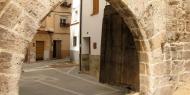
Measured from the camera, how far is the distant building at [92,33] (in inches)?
414

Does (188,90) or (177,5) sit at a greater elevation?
(177,5)

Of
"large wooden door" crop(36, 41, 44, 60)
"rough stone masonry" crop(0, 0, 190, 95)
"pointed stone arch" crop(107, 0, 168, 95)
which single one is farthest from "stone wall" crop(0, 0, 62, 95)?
"large wooden door" crop(36, 41, 44, 60)

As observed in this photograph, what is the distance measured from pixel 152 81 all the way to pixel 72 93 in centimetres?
259

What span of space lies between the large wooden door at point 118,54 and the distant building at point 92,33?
1.89m

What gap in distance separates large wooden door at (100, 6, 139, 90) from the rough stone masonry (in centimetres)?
95

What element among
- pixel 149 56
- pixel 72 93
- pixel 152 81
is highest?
pixel 149 56

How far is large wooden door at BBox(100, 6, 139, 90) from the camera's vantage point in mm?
7088

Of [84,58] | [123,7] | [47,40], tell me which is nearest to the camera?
[123,7]

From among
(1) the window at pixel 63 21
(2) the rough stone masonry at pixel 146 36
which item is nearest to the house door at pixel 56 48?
(1) the window at pixel 63 21

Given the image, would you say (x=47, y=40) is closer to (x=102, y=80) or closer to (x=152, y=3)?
(x=102, y=80)

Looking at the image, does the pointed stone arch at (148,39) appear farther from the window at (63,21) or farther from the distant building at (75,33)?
the window at (63,21)

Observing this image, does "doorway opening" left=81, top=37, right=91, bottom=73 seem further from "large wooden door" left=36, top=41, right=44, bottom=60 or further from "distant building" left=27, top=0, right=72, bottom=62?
"large wooden door" left=36, top=41, right=44, bottom=60

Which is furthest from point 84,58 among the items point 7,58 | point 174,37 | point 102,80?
point 7,58

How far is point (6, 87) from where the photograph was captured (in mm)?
3480
